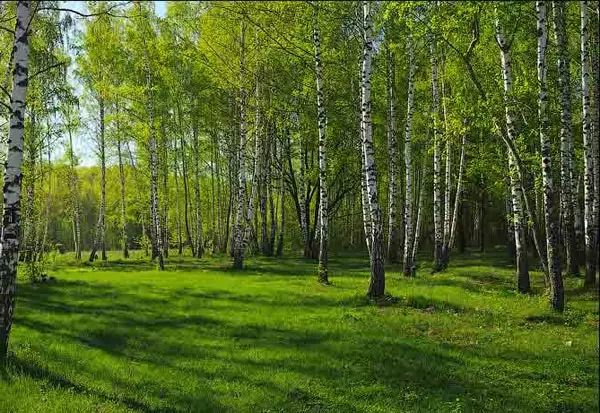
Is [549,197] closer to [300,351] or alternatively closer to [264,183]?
[300,351]

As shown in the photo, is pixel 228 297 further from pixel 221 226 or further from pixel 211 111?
pixel 221 226

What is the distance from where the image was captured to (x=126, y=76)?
1351 inches

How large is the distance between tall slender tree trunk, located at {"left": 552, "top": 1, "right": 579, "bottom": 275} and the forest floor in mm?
3128

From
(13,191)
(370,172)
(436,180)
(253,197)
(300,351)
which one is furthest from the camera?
(253,197)

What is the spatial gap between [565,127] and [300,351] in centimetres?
1184

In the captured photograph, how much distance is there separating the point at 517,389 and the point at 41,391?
24.5 ft

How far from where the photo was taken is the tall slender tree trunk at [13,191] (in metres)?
9.88

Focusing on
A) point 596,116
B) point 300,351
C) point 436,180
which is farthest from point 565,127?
point 300,351

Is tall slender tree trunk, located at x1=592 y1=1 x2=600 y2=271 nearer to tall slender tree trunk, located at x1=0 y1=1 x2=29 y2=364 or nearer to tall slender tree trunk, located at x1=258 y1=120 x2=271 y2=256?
tall slender tree trunk, located at x1=0 y1=1 x2=29 y2=364

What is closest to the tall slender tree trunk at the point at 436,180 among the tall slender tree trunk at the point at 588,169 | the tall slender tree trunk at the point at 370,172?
the tall slender tree trunk at the point at 588,169

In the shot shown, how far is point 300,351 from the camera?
10.7 m

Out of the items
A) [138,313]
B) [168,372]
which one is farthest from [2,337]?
[138,313]

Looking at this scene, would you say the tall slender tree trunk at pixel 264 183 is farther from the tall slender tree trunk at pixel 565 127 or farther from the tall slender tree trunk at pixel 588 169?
the tall slender tree trunk at pixel 588 169

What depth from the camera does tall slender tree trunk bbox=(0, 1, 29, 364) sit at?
988 centimetres
